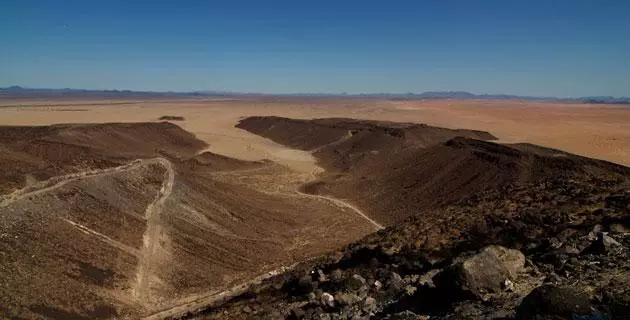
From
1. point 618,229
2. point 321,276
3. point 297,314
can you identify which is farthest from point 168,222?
point 618,229

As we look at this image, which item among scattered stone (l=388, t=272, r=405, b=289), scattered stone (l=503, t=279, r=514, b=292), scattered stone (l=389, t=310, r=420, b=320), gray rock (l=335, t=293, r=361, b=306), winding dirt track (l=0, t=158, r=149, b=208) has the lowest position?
gray rock (l=335, t=293, r=361, b=306)

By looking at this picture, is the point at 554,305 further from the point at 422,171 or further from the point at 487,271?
the point at 422,171

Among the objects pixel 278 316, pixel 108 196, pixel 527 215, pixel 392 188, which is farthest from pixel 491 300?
pixel 392 188

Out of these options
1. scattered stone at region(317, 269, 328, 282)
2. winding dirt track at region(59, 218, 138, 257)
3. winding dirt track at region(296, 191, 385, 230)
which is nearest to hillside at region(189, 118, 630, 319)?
scattered stone at region(317, 269, 328, 282)

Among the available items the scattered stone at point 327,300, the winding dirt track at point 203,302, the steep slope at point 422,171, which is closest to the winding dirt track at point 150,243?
the winding dirt track at point 203,302

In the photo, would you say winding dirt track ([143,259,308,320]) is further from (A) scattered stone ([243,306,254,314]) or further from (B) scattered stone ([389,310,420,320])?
(B) scattered stone ([389,310,420,320])
